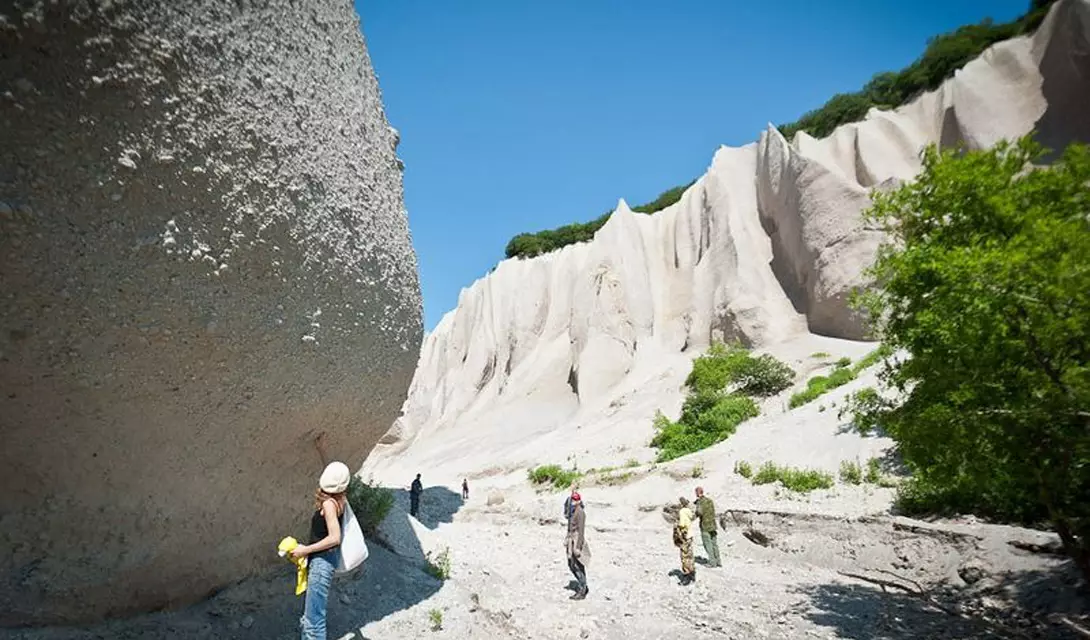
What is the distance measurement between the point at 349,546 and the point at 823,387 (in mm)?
18002

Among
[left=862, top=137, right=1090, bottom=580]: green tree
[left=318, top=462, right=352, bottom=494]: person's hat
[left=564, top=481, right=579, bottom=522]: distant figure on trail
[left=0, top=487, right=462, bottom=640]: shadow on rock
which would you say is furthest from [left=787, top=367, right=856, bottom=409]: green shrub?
[left=318, top=462, right=352, bottom=494]: person's hat

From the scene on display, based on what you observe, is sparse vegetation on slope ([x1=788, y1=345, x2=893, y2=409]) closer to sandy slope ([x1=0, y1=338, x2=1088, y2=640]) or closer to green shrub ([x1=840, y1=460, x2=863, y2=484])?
sandy slope ([x1=0, y1=338, x2=1088, y2=640])

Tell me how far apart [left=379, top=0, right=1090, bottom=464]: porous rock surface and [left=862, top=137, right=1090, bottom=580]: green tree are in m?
13.6

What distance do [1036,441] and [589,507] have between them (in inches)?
412

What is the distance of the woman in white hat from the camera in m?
2.95

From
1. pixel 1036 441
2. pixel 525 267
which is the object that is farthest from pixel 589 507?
pixel 525 267

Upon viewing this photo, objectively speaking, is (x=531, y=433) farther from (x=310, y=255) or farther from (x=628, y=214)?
(x=310, y=255)

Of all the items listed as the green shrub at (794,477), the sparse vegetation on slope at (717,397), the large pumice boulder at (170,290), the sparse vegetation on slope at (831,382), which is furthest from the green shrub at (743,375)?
the large pumice boulder at (170,290)

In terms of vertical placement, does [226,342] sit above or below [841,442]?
above

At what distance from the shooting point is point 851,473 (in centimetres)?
1127

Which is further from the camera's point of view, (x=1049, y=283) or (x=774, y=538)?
(x=774, y=538)

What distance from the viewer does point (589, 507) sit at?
1382cm

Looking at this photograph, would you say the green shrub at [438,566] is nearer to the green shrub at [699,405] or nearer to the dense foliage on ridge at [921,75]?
the green shrub at [699,405]

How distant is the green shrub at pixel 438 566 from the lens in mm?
6059
